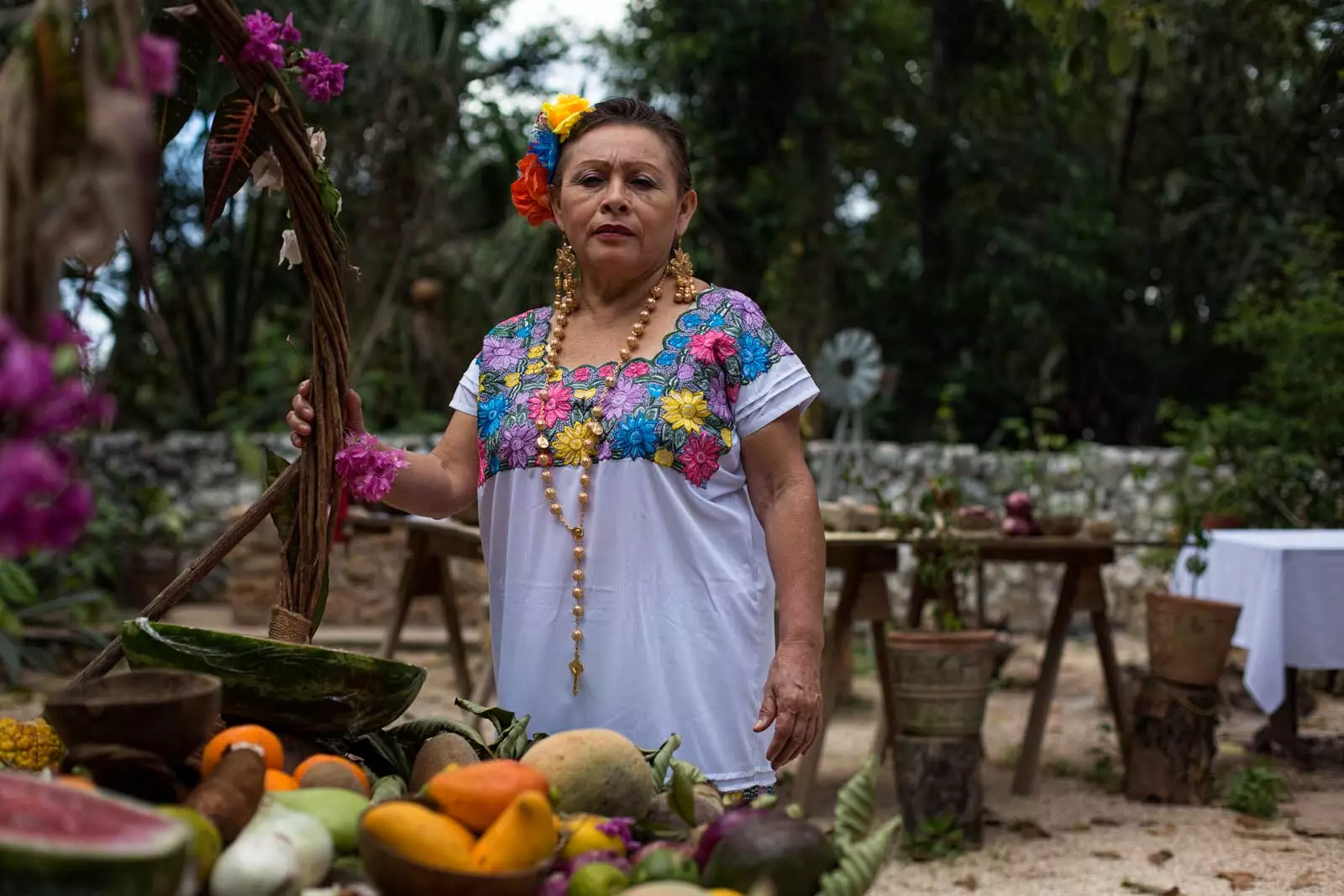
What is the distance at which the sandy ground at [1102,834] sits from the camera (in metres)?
3.97

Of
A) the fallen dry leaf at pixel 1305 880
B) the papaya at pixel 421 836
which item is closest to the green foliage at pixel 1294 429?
the fallen dry leaf at pixel 1305 880

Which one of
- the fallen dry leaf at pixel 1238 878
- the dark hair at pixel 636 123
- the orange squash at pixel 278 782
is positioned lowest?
the fallen dry leaf at pixel 1238 878

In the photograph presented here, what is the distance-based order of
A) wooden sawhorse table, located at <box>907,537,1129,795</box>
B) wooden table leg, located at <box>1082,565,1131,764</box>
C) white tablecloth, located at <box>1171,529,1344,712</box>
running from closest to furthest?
white tablecloth, located at <box>1171,529,1344,712</box> < wooden sawhorse table, located at <box>907,537,1129,795</box> < wooden table leg, located at <box>1082,565,1131,764</box>

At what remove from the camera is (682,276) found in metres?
2.20

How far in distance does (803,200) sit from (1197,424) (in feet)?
17.1

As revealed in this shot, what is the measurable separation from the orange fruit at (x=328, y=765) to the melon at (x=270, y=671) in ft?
0.21

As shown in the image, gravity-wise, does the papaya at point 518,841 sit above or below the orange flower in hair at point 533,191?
below

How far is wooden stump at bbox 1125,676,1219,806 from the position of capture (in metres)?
4.99

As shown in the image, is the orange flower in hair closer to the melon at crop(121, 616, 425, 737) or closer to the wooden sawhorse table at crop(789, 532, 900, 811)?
the melon at crop(121, 616, 425, 737)

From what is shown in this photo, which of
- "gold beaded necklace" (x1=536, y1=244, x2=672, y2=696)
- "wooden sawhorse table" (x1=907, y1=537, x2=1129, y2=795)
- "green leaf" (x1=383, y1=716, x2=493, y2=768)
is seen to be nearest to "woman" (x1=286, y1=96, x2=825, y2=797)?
"gold beaded necklace" (x1=536, y1=244, x2=672, y2=696)

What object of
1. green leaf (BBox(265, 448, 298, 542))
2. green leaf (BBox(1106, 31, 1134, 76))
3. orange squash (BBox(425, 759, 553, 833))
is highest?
green leaf (BBox(1106, 31, 1134, 76))

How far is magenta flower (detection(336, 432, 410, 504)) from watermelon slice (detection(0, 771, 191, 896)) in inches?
29.0

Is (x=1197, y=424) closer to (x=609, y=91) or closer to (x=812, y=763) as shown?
(x=812, y=763)

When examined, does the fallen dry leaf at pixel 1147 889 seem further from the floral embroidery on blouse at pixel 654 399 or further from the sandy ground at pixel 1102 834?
the floral embroidery on blouse at pixel 654 399
